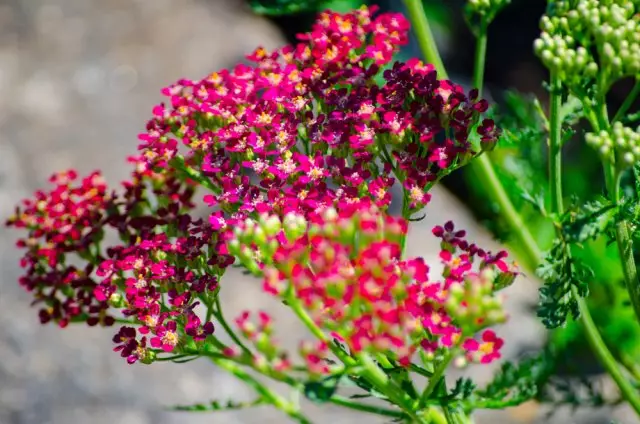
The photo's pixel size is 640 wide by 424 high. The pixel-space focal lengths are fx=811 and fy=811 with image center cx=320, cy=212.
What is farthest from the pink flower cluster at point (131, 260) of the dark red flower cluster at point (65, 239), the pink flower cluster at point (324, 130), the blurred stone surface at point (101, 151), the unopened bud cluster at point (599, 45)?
the blurred stone surface at point (101, 151)

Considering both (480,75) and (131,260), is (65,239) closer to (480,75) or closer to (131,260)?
(131,260)

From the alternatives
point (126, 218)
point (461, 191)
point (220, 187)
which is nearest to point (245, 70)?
point (220, 187)

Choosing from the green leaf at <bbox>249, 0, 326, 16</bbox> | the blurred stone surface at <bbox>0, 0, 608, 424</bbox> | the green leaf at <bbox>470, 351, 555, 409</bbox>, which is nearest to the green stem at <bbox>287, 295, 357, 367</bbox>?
the green leaf at <bbox>470, 351, 555, 409</bbox>

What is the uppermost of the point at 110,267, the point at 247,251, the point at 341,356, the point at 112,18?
the point at 112,18

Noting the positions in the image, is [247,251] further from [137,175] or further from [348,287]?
[137,175]

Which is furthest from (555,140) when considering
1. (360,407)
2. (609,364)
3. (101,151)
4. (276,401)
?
(101,151)

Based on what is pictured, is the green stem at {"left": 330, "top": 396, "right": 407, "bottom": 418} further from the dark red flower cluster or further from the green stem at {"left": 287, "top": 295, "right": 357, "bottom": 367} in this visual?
the dark red flower cluster

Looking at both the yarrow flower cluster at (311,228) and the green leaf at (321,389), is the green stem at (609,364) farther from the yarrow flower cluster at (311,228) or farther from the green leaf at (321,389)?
the green leaf at (321,389)

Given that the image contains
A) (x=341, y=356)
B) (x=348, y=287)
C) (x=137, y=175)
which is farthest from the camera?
(x=137, y=175)
